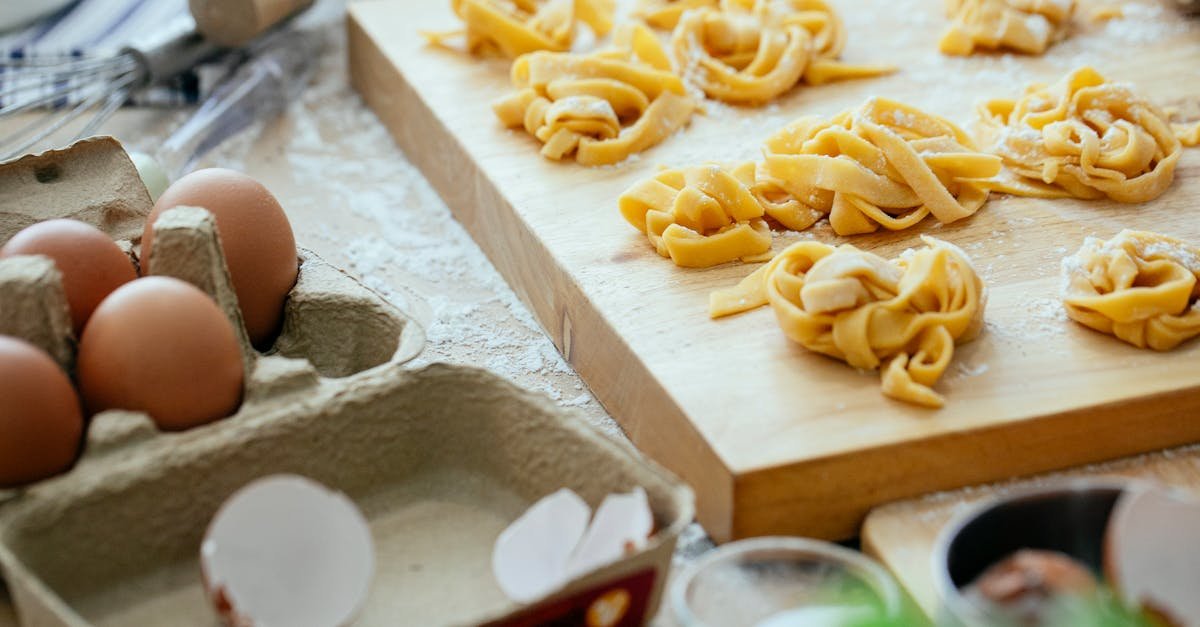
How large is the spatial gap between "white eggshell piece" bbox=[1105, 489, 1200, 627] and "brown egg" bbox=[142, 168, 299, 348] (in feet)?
2.54

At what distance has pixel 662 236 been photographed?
141 centimetres

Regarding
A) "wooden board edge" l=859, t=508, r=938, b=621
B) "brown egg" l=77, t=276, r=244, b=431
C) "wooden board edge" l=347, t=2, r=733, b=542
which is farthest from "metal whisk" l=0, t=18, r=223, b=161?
"wooden board edge" l=859, t=508, r=938, b=621

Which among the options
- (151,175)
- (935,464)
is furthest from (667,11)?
(935,464)

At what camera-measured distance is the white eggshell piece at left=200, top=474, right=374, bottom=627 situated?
0.86 metres

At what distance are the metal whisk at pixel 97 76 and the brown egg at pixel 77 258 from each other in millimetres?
913

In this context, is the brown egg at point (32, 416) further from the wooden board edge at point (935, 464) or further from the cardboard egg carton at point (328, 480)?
the wooden board edge at point (935, 464)

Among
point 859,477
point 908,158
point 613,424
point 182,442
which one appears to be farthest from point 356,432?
point 908,158

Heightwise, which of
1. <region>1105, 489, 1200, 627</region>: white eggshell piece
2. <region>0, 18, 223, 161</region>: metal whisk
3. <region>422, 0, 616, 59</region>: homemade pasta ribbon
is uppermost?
<region>1105, 489, 1200, 627</region>: white eggshell piece

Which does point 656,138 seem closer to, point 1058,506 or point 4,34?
point 1058,506

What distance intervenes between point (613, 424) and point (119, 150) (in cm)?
59

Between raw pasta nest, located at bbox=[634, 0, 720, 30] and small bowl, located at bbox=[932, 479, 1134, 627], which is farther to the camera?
raw pasta nest, located at bbox=[634, 0, 720, 30]

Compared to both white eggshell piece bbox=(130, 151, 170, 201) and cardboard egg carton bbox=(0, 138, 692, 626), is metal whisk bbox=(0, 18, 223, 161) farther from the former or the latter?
cardboard egg carton bbox=(0, 138, 692, 626)

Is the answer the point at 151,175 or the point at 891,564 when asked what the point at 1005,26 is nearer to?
the point at 891,564

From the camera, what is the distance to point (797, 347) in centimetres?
125
